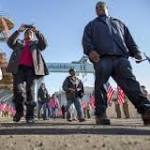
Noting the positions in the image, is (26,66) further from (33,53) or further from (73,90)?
(73,90)

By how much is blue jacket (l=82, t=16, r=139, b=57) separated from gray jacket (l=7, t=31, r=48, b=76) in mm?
1806

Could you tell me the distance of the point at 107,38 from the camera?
927 centimetres

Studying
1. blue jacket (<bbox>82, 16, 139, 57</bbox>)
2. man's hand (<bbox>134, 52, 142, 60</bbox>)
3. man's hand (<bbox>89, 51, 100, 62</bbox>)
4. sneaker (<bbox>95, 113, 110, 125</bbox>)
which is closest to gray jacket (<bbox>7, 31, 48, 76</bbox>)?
blue jacket (<bbox>82, 16, 139, 57</bbox>)

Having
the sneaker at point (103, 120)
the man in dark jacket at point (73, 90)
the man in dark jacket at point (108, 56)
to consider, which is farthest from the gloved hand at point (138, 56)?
the man in dark jacket at point (73, 90)

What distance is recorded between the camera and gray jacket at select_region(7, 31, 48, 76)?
10.9 metres

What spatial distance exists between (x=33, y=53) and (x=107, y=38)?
225 cm

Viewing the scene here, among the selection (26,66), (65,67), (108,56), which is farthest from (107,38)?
(65,67)

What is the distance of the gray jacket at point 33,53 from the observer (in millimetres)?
10922

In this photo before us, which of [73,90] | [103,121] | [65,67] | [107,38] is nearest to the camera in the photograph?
[103,121]

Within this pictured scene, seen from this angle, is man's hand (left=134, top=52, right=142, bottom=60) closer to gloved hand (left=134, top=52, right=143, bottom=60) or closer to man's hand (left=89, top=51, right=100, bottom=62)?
gloved hand (left=134, top=52, right=143, bottom=60)

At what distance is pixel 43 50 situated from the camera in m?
11.2

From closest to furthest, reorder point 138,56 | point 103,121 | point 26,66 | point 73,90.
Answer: point 103,121 < point 138,56 < point 26,66 < point 73,90

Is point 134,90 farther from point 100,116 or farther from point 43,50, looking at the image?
point 43,50

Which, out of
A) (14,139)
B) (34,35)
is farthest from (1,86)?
(14,139)
